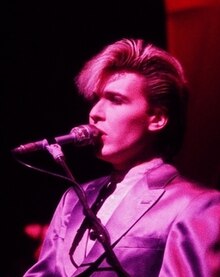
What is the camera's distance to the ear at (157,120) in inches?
80.5

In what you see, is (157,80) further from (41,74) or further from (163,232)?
(41,74)

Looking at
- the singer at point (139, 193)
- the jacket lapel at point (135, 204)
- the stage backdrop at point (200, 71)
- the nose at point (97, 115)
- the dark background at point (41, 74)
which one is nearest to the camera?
the singer at point (139, 193)

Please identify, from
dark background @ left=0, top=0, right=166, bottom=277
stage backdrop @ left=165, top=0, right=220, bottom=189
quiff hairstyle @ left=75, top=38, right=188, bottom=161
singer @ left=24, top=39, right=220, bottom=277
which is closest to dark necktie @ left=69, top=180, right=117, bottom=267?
singer @ left=24, top=39, right=220, bottom=277

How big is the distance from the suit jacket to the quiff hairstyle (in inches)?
5.4

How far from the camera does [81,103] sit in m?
3.39

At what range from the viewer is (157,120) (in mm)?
2062

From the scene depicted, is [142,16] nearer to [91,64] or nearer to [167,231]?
[91,64]

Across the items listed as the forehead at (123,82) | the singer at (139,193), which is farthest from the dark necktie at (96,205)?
the forehead at (123,82)

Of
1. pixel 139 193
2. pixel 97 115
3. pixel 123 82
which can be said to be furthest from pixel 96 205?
pixel 123 82

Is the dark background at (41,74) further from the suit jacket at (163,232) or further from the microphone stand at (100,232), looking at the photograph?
the microphone stand at (100,232)

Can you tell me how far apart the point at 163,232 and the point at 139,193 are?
0.66 feet

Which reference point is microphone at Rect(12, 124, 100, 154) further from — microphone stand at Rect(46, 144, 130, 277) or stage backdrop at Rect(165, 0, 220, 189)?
stage backdrop at Rect(165, 0, 220, 189)

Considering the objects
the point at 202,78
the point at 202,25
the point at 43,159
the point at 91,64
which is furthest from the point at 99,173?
the point at 91,64

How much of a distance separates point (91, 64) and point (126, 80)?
234 mm
